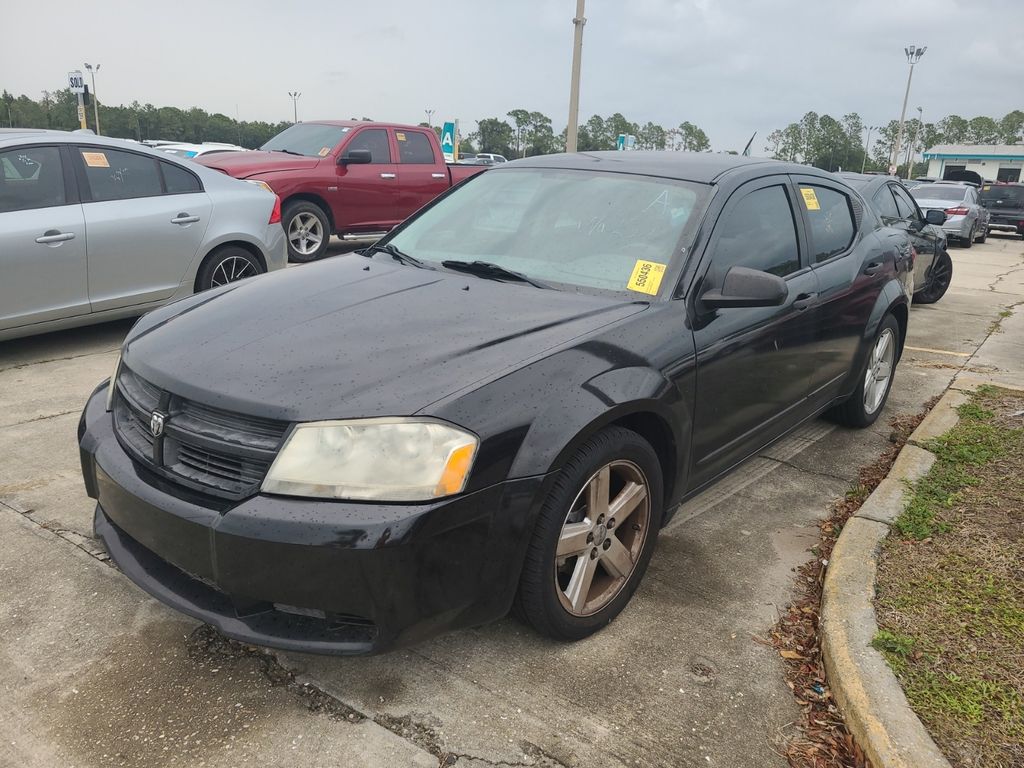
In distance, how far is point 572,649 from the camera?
269cm

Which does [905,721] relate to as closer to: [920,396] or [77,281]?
[920,396]

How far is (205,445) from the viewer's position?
2.28 m

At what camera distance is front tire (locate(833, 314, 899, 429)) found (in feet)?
15.7

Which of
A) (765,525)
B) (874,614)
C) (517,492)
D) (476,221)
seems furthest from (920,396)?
(517,492)

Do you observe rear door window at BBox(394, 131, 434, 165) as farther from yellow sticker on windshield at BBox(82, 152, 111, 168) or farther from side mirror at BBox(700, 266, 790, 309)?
side mirror at BBox(700, 266, 790, 309)

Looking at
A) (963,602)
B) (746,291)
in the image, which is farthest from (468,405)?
(963,602)

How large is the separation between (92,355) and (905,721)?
18.5 feet

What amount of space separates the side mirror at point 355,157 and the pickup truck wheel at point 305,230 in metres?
0.67

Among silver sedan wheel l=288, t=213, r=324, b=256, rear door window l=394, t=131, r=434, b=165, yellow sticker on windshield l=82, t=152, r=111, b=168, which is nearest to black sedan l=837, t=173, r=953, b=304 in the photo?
rear door window l=394, t=131, r=434, b=165

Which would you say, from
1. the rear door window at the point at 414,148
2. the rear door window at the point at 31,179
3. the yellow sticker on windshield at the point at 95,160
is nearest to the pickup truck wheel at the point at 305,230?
the rear door window at the point at 414,148

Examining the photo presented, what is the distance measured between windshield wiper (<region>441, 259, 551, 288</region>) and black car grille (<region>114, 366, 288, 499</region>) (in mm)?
1255

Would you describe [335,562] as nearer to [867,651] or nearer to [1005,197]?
[867,651]

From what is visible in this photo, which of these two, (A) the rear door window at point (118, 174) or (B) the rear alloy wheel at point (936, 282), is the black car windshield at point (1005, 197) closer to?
(B) the rear alloy wheel at point (936, 282)

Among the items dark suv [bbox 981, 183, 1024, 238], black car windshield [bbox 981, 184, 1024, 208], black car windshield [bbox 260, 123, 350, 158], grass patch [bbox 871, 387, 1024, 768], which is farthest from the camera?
black car windshield [bbox 981, 184, 1024, 208]
